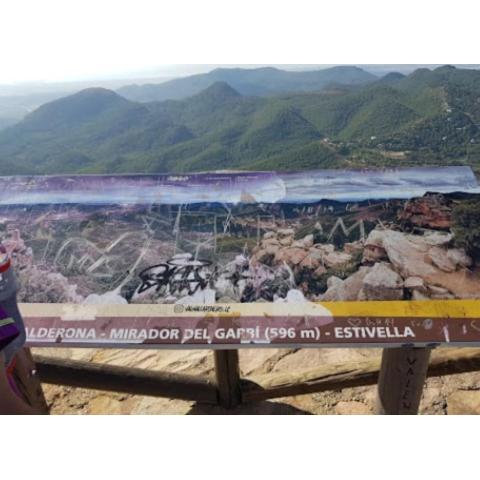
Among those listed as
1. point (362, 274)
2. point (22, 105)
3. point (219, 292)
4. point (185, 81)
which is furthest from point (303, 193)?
point (185, 81)

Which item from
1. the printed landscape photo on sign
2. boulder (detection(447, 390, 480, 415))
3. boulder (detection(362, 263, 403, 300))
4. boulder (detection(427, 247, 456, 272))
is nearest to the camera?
the printed landscape photo on sign

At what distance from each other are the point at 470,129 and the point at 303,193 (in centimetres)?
3064

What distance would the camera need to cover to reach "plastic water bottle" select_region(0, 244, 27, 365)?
66.9 inches

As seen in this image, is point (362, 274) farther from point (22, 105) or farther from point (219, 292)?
point (22, 105)

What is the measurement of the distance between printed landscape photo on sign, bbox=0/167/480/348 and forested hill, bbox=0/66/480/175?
2293 cm

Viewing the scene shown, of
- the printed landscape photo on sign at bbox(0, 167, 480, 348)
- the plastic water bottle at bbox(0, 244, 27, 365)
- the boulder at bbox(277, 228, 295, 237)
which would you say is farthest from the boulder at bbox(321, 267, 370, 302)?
the plastic water bottle at bbox(0, 244, 27, 365)

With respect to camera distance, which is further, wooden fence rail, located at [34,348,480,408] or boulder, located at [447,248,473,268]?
wooden fence rail, located at [34,348,480,408]

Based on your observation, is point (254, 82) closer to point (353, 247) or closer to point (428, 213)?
point (428, 213)

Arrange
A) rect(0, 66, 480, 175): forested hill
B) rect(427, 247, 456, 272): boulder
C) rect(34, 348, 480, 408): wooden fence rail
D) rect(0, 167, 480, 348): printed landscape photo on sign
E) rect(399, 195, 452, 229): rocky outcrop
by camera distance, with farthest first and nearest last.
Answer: rect(0, 66, 480, 175): forested hill < rect(34, 348, 480, 408): wooden fence rail < rect(399, 195, 452, 229): rocky outcrop < rect(427, 247, 456, 272): boulder < rect(0, 167, 480, 348): printed landscape photo on sign

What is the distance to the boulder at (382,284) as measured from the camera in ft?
6.59

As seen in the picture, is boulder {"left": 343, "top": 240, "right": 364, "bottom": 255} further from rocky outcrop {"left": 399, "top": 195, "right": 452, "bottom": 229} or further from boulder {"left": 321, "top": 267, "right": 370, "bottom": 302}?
rocky outcrop {"left": 399, "top": 195, "right": 452, "bottom": 229}

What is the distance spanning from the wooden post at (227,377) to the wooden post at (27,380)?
97cm

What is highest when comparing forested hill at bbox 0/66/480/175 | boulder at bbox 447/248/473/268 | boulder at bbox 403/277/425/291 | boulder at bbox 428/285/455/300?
boulder at bbox 447/248/473/268

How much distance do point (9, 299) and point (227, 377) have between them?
1475 mm
